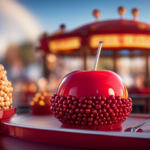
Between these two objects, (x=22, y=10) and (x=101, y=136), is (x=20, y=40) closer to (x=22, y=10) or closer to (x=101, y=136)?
(x=22, y=10)

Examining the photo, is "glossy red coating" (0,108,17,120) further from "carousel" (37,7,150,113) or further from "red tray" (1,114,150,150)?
"carousel" (37,7,150,113)

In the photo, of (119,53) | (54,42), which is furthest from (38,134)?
(119,53)

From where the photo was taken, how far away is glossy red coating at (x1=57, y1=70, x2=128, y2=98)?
562mm

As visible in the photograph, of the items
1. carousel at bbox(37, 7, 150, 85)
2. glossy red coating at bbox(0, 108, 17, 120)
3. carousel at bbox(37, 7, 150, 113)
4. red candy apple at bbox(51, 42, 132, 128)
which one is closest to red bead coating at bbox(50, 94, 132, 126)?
red candy apple at bbox(51, 42, 132, 128)

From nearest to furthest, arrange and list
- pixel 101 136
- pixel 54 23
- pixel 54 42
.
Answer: pixel 101 136, pixel 54 42, pixel 54 23

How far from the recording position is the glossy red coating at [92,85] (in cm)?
56

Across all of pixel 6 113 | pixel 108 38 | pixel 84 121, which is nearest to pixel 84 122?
pixel 84 121

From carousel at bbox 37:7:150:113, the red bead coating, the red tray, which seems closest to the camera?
the red tray

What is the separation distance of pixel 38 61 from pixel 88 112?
18.8ft

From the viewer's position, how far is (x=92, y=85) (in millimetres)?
565

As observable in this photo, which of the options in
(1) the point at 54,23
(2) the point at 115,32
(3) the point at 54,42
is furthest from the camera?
(1) the point at 54,23

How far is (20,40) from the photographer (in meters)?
6.30

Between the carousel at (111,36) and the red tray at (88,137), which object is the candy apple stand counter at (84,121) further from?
the carousel at (111,36)

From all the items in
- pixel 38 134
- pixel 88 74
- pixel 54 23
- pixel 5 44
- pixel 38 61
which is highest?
pixel 54 23
